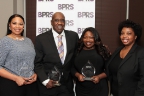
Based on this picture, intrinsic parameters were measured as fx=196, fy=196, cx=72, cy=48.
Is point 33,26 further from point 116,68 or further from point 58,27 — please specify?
point 116,68

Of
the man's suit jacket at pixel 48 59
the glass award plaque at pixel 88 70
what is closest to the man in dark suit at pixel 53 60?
the man's suit jacket at pixel 48 59

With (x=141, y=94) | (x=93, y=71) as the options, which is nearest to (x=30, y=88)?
(x=93, y=71)

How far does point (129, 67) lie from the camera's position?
2068 mm

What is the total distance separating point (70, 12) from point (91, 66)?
1.18 m

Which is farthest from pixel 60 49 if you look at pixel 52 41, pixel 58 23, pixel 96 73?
pixel 96 73

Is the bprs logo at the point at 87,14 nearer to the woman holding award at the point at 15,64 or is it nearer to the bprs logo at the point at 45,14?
the bprs logo at the point at 45,14

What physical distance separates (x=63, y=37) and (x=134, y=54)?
3.16 feet

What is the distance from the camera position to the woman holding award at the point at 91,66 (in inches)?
95.6

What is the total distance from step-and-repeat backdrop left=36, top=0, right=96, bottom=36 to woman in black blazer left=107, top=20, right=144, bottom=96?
979 millimetres

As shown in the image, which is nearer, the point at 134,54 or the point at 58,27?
the point at 134,54

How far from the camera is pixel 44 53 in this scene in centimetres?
247

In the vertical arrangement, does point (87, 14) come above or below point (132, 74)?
above

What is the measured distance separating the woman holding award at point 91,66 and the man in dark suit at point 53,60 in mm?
111

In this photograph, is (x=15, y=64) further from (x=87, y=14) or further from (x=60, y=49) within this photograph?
(x=87, y=14)
